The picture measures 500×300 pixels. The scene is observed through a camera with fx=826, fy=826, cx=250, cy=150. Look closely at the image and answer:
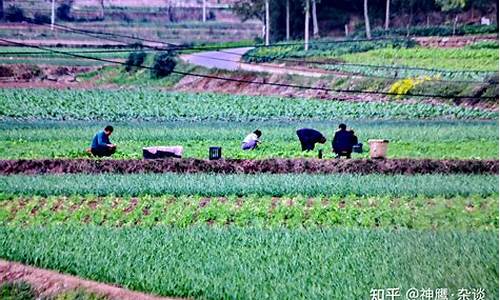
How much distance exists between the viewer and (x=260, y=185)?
11.2 meters

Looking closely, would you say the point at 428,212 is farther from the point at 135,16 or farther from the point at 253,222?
the point at 135,16

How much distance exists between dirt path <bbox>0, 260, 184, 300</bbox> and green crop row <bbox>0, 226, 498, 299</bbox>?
0.09 metres

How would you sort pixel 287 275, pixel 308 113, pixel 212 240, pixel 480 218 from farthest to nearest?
pixel 308 113 → pixel 480 218 → pixel 212 240 → pixel 287 275

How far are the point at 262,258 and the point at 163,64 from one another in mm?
21084

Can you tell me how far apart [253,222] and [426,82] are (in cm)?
1213

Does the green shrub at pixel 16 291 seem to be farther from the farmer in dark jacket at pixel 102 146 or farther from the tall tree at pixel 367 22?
the tall tree at pixel 367 22

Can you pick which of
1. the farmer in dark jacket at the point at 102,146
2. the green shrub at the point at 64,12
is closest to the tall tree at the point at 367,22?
the green shrub at the point at 64,12

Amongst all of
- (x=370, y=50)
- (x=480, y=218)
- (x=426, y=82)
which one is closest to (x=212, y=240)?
(x=480, y=218)

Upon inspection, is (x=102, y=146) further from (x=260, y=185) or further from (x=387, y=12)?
(x=387, y=12)

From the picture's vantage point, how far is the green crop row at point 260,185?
10.8m

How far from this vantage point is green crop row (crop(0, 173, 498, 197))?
10.8 metres

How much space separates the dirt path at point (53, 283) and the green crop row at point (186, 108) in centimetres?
773

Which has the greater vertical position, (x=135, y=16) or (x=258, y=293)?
(x=135, y=16)

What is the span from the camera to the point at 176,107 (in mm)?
20234
